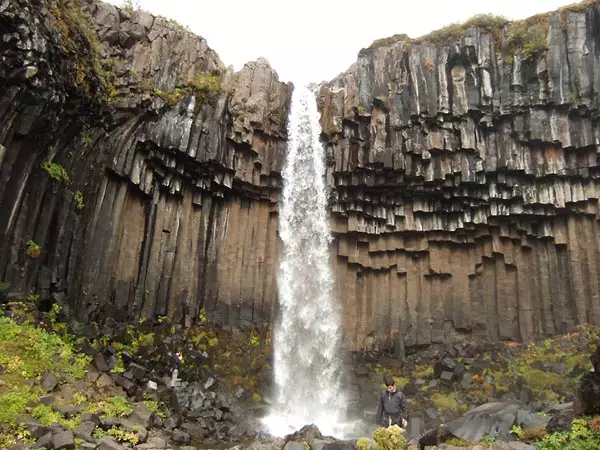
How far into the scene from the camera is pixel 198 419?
14289 mm

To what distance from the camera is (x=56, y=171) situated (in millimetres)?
14492

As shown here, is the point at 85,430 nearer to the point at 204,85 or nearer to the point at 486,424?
the point at 486,424

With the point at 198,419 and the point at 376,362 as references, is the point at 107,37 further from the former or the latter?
the point at 376,362

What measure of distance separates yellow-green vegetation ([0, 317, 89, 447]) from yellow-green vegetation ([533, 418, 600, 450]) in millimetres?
8223

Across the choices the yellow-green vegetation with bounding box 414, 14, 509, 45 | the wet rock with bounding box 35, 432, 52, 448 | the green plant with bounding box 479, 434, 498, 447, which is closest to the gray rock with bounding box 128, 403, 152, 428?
the wet rock with bounding box 35, 432, 52, 448

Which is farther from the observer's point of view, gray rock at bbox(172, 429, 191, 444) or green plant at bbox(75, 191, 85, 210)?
green plant at bbox(75, 191, 85, 210)

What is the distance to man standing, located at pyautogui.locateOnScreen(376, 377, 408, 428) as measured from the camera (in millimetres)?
9000

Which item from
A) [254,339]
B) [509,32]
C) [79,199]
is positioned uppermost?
[509,32]

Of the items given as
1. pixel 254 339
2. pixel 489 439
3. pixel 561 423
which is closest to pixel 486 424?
pixel 489 439

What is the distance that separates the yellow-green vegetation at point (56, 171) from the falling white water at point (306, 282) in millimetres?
8942

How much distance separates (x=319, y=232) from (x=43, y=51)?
40.9 ft

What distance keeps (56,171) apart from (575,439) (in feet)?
44.9

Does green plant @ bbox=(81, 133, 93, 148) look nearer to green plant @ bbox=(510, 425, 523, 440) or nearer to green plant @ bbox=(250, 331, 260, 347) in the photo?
green plant @ bbox=(250, 331, 260, 347)

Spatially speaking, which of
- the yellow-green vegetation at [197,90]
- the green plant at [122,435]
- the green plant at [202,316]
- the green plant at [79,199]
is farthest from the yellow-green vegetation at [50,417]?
the yellow-green vegetation at [197,90]
